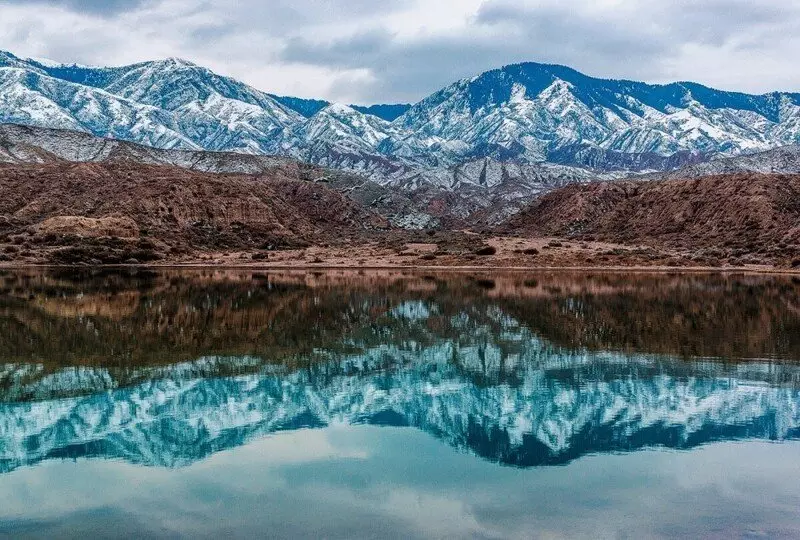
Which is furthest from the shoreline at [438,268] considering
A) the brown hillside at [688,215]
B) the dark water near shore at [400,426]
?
the dark water near shore at [400,426]

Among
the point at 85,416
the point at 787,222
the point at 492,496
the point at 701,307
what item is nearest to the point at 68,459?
the point at 85,416

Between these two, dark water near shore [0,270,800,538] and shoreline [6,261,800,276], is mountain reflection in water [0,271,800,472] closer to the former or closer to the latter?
dark water near shore [0,270,800,538]

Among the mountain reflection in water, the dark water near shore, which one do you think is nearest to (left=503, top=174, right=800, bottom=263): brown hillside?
the mountain reflection in water

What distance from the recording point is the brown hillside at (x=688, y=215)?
112m

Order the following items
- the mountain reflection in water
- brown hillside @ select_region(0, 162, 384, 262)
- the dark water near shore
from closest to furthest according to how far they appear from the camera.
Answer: the dark water near shore, the mountain reflection in water, brown hillside @ select_region(0, 162, 384, 262)

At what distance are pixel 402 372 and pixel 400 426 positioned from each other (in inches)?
309

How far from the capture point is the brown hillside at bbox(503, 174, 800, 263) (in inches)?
4414

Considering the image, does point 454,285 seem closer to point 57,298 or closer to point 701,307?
point 701,307

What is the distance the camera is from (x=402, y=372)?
30.5 meters

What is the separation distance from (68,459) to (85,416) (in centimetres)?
403

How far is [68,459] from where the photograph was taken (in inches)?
765

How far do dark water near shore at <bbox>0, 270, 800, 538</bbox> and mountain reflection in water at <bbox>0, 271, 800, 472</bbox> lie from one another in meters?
0.14

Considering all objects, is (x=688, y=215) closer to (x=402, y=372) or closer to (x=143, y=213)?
(x=143, y=213)

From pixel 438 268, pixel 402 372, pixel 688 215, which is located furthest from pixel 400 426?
pixel 688 215
